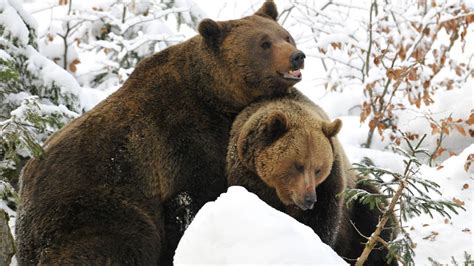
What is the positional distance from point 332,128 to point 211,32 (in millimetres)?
1299

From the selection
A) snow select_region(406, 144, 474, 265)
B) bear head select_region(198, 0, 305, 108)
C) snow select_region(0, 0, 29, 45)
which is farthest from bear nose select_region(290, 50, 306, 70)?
snow select_region(0, 0, 29, 45)

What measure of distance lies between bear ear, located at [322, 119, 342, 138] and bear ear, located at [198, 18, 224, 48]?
3.84ft

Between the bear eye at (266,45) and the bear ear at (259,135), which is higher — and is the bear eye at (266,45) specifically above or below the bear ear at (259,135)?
above

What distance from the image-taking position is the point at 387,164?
8781mm

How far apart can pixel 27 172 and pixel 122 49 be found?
4660 mm

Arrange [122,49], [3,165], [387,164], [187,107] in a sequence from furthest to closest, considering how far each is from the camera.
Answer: [122,49]
[387,164]
[187,107]
[3,165]

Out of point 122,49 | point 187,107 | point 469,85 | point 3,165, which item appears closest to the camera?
point 3,165

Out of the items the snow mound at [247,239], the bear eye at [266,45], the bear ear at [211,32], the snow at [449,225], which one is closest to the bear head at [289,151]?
the bear eye at [266,45]

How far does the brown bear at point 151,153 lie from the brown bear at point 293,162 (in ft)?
0.65

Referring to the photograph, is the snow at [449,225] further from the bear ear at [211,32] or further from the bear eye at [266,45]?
the bear ear at [211,32]

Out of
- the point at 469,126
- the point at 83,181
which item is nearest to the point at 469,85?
the point at 469,126

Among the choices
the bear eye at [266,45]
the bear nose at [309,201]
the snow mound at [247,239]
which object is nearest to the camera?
the snow mound at [247,239]

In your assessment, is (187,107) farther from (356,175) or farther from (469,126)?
(469,126)

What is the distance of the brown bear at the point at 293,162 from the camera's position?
576 centimetres
